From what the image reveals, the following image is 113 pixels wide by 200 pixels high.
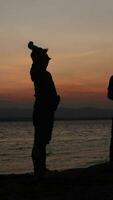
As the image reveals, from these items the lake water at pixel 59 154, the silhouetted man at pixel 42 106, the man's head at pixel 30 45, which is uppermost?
the man's head at pixel 30 45

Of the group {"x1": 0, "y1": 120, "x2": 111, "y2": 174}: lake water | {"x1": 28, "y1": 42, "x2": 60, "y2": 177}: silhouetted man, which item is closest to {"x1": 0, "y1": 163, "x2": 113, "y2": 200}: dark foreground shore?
{"x1": 28, "y1": 42, "x2": 60, "y2": 177}: silhouetted man

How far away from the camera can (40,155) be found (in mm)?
9844

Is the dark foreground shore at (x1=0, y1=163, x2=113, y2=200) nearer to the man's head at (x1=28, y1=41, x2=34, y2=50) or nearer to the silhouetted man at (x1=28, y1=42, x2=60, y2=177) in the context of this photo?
the silhouetted man at (x1=28, y1=42, x2=60, y2=177)

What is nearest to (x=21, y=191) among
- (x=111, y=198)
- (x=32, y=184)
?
(x=32, y=184)

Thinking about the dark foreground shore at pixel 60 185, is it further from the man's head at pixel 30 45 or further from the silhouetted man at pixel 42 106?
the man's head at pixel 30 45

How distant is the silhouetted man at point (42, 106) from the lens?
980 cm

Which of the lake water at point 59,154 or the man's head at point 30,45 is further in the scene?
the lake water at point 59,154

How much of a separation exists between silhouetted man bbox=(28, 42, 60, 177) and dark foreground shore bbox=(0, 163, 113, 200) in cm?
43

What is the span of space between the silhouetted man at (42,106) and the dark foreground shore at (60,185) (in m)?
0.43

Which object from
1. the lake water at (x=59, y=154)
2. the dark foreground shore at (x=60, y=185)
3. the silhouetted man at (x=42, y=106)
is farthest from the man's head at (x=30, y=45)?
the lake water at (x=59, y=154)

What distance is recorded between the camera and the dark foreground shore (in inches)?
278

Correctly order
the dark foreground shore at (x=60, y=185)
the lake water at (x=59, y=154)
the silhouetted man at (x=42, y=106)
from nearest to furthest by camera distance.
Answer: the dark foreground shore at (x=60, y=185) → the silhouetted man at (x=42, y=106) → the lake water at (x=59, y=154)

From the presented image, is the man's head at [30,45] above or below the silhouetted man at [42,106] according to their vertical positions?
above

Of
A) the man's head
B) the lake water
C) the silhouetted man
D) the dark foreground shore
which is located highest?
the man's head
